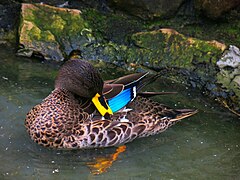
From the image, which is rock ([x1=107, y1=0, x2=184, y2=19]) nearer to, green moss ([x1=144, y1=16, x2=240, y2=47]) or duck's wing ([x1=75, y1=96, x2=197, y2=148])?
green moss ([x1=144, y1=16, x2=240, y2=47])

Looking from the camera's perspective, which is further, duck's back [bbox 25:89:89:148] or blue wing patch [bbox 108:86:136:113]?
blue wing patch [bbox 108:86:136:113]

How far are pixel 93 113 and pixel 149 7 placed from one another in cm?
216

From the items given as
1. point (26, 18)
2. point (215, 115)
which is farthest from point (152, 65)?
point (26, 18)

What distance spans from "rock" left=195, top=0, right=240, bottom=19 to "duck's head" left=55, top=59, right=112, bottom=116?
205 centimetres

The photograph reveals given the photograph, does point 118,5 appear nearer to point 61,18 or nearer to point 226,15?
point 61,18

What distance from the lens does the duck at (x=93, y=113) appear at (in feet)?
17.1

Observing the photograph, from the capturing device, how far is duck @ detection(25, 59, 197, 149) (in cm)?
520

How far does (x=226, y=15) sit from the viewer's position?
687 centimetres

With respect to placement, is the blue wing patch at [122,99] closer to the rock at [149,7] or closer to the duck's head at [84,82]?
the duck's head at [84,82]

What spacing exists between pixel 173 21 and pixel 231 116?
1.69 metres

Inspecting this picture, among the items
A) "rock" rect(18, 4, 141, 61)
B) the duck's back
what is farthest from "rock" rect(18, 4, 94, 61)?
the duck's back

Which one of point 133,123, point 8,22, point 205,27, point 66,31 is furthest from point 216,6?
point 8,22

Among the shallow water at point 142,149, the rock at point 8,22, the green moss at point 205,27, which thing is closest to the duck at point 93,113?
the shallow water at point 142,149

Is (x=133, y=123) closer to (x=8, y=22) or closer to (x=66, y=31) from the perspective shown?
(x=66, y=31)
